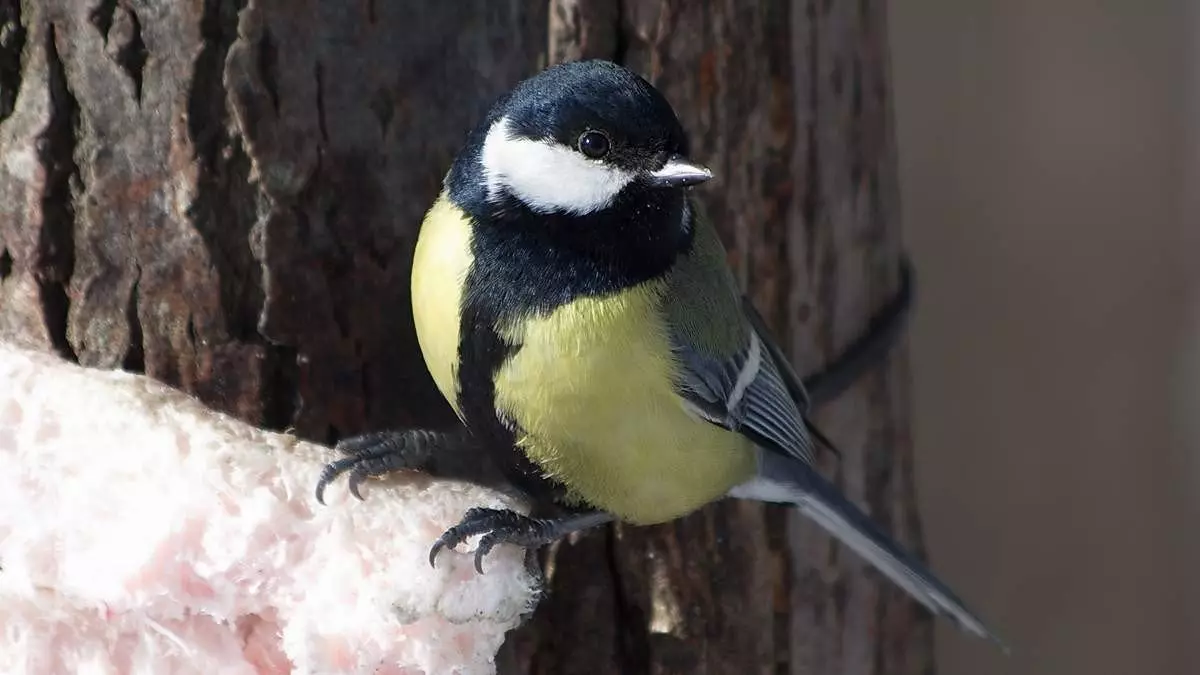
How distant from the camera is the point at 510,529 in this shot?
1.08 metres

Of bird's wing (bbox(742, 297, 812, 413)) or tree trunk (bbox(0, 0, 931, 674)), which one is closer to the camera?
tree trunk (bbox(0, 0, 931, 674))

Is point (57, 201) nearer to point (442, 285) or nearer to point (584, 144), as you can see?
point (442, 285)

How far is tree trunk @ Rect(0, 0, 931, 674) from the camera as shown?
44.2 inches

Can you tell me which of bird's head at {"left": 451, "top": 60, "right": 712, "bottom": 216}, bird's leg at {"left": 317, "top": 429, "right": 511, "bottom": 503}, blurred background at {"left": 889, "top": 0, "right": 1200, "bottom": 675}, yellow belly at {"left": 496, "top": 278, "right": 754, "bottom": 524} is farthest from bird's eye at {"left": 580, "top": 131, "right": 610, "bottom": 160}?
blurred background at {"left": 889, "top": 0, "right": 1200, "bottom": 675}

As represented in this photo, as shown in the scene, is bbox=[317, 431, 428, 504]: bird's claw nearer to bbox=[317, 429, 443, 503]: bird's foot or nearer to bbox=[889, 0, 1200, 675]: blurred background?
bbox=[317, 429, 443, 503]: bird's foot

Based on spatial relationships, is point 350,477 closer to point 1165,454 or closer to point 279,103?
point 279,103

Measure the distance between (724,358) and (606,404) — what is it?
189 millimetres

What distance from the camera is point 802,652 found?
4.58 feet

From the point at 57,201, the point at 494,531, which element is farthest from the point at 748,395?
the point at 57,201

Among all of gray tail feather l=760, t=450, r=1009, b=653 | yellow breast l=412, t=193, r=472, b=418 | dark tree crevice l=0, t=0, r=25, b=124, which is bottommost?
gray tail feather l=760, t=450, r=1009, b=653

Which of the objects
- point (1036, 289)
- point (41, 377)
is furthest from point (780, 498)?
point (1036, 289)

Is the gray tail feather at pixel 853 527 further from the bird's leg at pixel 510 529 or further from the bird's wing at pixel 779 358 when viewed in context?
the bird's leg at pixel 510 529

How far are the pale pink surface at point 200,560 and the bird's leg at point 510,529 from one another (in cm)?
2

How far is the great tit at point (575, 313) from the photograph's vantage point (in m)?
1.03
